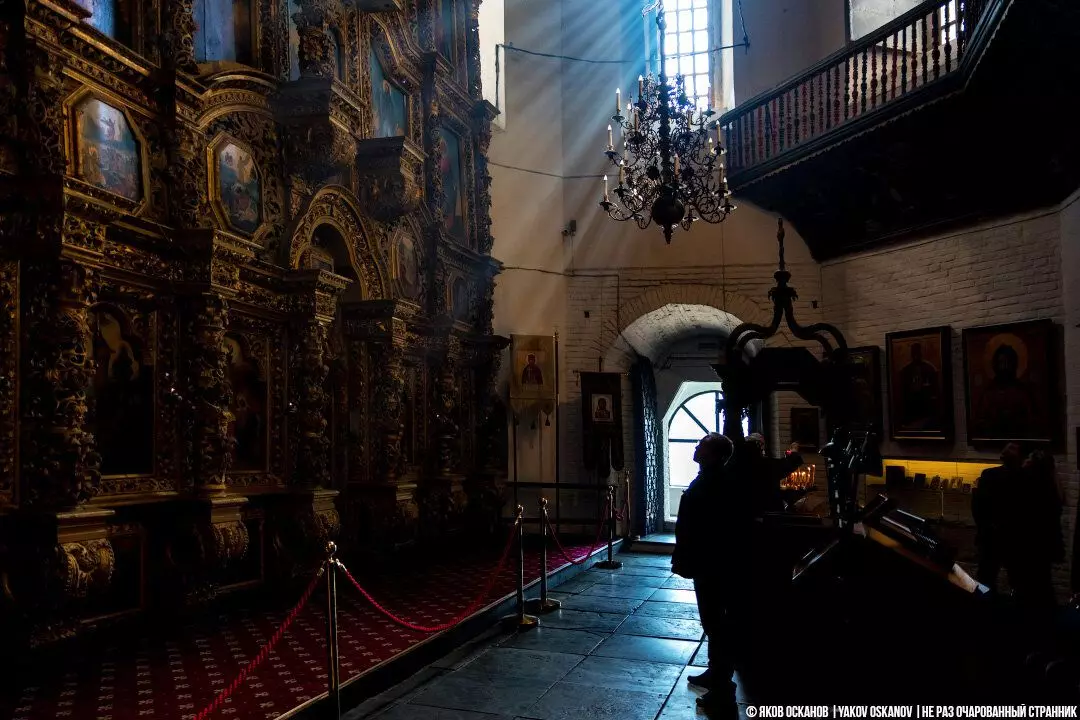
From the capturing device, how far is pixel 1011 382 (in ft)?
31.7

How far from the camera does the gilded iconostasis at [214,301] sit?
5.32 m

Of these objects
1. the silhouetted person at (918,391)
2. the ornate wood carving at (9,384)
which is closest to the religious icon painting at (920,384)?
the silhouetted person at (918,391)

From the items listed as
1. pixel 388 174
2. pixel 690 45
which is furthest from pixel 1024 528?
pixel 690 45

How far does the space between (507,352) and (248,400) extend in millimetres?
6205

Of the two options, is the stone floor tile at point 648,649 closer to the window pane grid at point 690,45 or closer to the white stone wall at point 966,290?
the white stone wall at point 966,290

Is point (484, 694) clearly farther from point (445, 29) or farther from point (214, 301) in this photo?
point (445, 29)

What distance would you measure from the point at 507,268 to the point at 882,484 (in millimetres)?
6465

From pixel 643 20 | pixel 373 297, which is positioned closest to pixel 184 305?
pixel 373 297

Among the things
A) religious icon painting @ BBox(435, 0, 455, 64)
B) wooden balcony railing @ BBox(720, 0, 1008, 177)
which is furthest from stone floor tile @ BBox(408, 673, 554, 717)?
religious icon painting @ BBox(435, 0, 455, 64)

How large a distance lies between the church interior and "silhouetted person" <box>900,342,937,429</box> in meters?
0.05

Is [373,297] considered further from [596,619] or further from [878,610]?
[878,610]

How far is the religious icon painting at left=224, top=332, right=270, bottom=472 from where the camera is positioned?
23.8ft

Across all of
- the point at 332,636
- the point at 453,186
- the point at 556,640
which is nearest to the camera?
the point at 332,636

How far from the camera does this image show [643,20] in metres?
14.4
